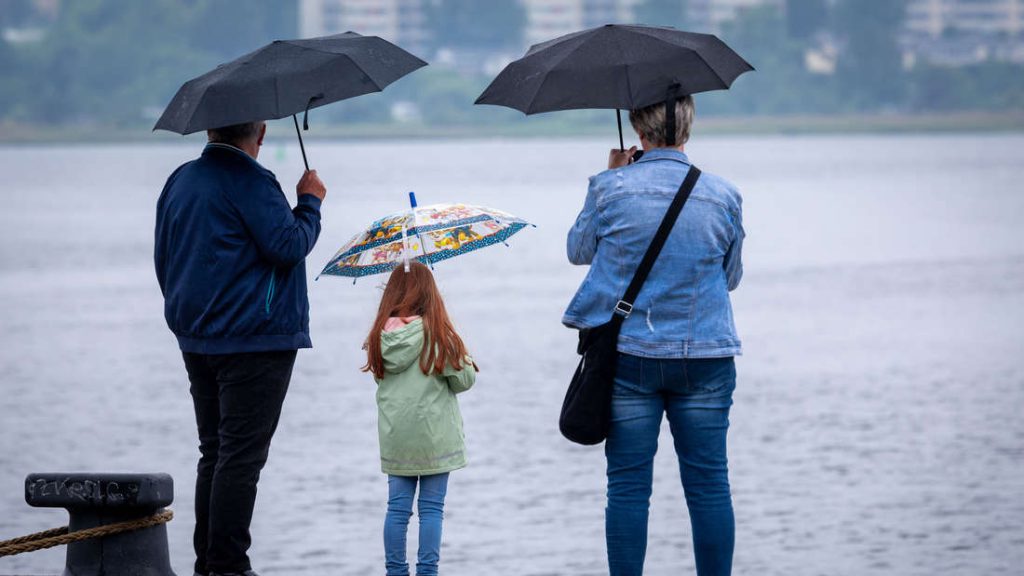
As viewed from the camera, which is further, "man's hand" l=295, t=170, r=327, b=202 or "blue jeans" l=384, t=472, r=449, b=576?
"blue jeans" l=384, t=472, r=449, b=576

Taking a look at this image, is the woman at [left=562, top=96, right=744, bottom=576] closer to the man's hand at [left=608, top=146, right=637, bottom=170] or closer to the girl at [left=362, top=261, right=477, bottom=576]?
the man's hand at [left=608, top=146, right=637, bottom=170]

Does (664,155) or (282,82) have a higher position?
(282,82)

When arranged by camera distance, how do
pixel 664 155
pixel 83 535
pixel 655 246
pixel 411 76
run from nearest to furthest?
1. pixel 655 246
2. pixel 664 155
3. pixel 83 535
4. pixel 411 76

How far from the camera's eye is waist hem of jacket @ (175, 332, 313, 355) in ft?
15.5

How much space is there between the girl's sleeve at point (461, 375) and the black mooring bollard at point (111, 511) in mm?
861

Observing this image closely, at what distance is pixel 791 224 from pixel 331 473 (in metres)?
34.1

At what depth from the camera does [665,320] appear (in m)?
4.35

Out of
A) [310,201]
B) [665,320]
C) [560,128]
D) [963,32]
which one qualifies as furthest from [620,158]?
[963,32]

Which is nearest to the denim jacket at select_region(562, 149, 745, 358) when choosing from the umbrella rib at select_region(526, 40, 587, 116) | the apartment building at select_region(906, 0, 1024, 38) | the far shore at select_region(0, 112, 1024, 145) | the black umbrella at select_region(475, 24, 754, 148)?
the black umbrella at select_region(475, 24, 754, 148)

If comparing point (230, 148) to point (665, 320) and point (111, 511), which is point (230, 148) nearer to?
point (111, 511)

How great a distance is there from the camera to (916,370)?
16625mm

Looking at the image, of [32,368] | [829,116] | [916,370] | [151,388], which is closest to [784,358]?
[916,370]

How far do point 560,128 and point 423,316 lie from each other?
11813 cm

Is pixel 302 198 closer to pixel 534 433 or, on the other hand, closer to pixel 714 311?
pixel 714 311
